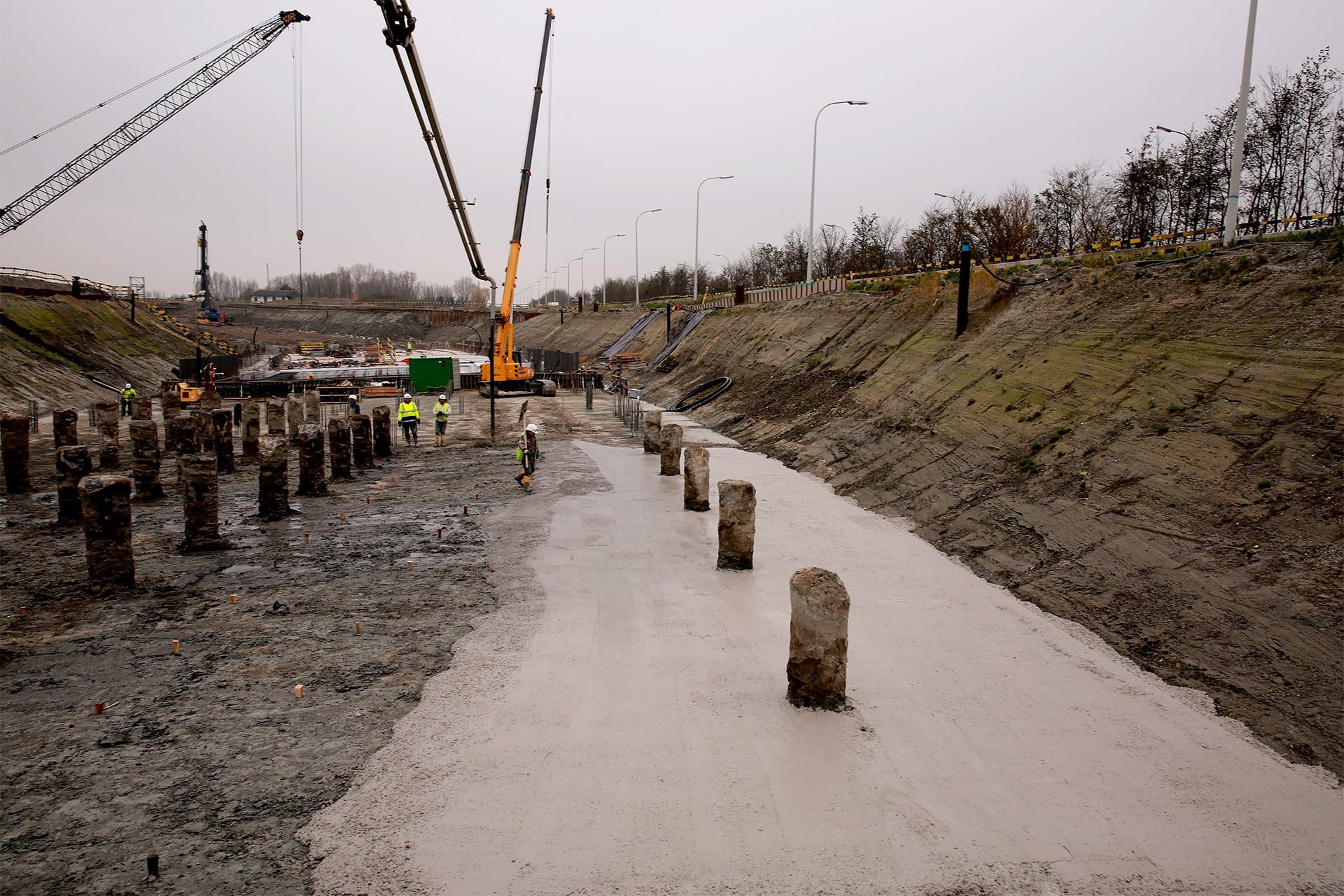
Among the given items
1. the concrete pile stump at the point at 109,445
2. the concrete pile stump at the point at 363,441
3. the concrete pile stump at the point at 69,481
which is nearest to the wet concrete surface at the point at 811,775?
the concrete pile stump at the point at 69,481

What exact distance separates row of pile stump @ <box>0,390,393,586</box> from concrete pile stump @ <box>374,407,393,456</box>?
0.03 m

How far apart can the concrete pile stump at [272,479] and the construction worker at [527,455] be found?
5.18 meters

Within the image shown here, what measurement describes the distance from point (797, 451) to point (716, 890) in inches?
701

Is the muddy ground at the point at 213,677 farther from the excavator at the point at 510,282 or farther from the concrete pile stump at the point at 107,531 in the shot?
the excavator at the point at 510,282

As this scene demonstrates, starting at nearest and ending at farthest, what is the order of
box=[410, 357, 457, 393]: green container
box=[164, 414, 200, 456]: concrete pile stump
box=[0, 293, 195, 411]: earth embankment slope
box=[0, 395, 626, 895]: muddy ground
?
box=[0, 395, 626, 895]: muddy ground
box=[164, 414, 200, 456]: concrete pile stump
box=[0, 293, 195, 411]: earth embankment slope
box=[410, 357, 457, 393]: green container

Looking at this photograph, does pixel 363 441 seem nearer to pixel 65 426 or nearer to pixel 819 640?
pixel 65 426

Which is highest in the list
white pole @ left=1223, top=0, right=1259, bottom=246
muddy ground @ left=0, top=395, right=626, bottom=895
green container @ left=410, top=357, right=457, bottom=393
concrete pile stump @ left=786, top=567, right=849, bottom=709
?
white pole @ left=1223, top=0, right=1259, bottom=246

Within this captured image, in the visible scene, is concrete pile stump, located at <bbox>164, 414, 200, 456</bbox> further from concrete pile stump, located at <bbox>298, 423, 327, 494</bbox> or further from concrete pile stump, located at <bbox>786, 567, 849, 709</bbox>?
concrete pile stump, located at <bbox>786, 567, 849, 709</bbox>

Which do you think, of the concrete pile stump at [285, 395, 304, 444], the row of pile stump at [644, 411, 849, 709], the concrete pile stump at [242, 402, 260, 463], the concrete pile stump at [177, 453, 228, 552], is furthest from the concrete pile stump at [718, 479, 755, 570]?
the concrete pile stump at [285, 395, 304, 444]

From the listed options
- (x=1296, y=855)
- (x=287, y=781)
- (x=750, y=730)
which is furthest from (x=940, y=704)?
(x=287, y=781)

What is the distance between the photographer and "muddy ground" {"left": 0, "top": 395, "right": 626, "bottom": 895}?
5660mm

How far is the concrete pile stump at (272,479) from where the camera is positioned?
613 inches

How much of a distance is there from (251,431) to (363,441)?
14.8 feet

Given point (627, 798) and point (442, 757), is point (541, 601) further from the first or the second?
point (627, 798)
